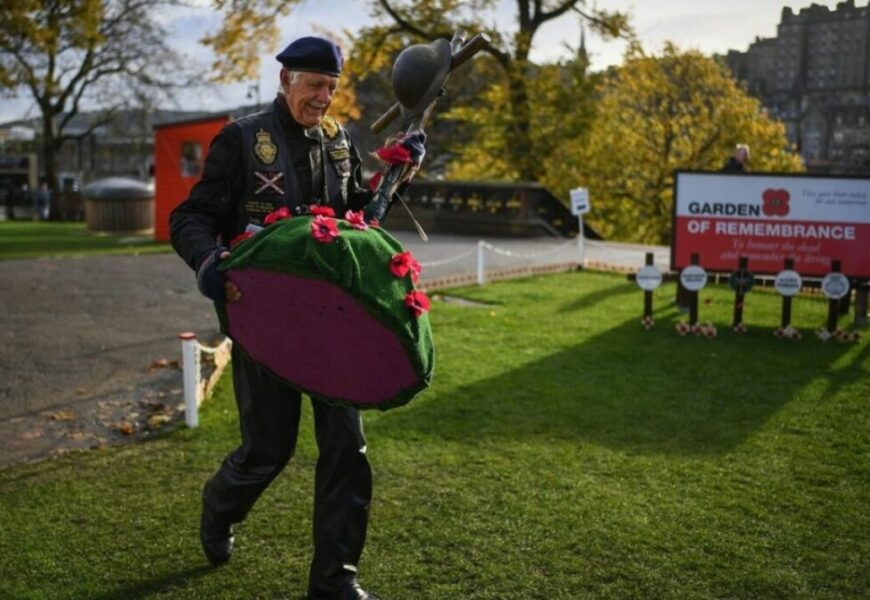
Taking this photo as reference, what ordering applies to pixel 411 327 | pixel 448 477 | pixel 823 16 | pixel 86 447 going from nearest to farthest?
pixel 411 327
pixel 448 477
pixel 86 447
pixel 823 16

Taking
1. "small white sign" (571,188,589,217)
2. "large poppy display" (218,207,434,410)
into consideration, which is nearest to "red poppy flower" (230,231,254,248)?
"large poppy display" (218,207,434,410)

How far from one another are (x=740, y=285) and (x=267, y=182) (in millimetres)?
7497

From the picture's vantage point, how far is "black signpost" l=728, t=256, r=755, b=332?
993cm

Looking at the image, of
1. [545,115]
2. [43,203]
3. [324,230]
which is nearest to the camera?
[324,230]

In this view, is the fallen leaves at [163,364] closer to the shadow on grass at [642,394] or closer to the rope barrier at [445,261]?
the shadow on grass at [642,394]

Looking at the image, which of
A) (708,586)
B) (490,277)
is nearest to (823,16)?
(490,277)

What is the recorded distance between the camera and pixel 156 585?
3898 millimetres

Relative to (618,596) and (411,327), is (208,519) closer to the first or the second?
(411,327)

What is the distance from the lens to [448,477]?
5.30 metres

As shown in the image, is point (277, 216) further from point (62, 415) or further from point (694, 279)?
point (694, 279)

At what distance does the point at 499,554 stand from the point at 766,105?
3510 cm

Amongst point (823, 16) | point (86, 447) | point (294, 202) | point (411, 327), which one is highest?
point (823, 16)

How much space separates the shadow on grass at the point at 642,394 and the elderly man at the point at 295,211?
7.83 ft

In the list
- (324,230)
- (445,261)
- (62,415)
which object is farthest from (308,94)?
(445,261)
